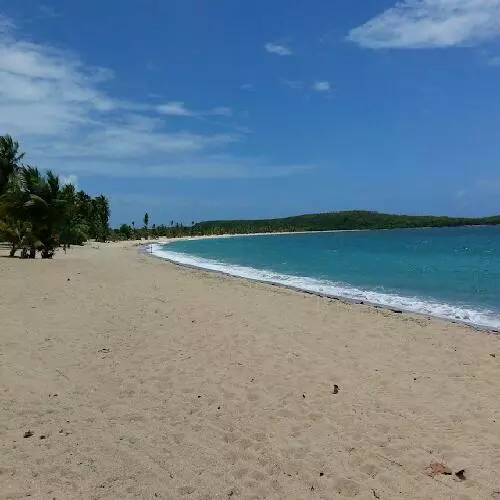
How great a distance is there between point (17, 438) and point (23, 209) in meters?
22.9

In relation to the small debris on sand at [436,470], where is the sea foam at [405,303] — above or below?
above

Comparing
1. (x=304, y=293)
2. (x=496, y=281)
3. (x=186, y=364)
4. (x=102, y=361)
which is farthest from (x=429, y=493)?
(x=496, y=281)

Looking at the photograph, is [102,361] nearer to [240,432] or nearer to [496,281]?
[240,432]

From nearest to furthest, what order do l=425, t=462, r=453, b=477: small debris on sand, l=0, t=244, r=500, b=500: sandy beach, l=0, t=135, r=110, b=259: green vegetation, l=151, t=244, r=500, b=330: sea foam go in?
l=0, t=244, r=500, b=500: sandy beach
l=425, t=462, r=453, b=477: small debris on sand
l=151, t=244, r=500, b=330: sea foam
l=0, t=135, r=110, b=259: green vegetation

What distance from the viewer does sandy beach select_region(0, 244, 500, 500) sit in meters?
4.02

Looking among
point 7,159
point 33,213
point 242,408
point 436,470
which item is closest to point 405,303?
point 242,408

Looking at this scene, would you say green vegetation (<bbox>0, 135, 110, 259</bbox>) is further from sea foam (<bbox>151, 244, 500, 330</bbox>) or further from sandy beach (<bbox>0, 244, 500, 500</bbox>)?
sandy beach (<bbox>0, 244, 500, 500</bbox>)

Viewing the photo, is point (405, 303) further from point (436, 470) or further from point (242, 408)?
point (436, 470)

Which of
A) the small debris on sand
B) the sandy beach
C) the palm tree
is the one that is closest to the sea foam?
the sandy beach

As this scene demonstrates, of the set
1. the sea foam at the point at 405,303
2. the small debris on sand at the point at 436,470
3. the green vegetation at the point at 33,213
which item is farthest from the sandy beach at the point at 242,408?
the green vegetation at the point at 33,213

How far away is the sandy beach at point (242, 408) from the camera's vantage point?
4.02 m

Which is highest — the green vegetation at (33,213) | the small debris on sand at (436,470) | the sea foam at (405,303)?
the green vegetation at (33,213)

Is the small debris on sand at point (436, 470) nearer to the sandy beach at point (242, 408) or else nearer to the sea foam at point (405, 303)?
the sandy beach at point (242, 408)

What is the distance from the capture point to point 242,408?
5.57 meters
